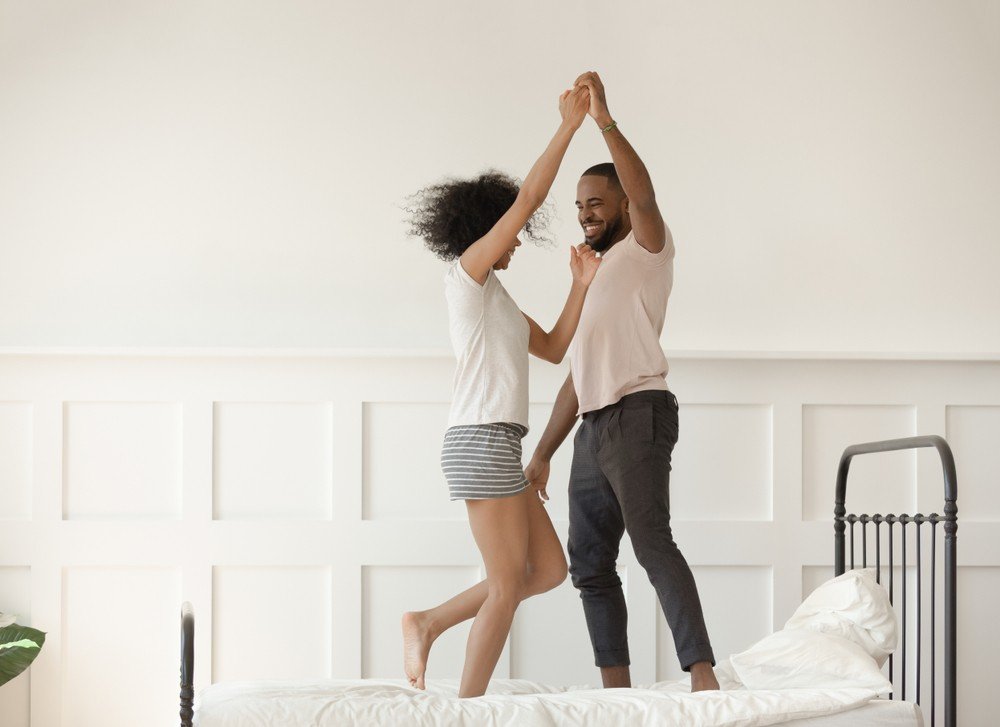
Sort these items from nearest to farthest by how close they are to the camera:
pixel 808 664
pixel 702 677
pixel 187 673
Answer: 1. pixel 187 673
2. pixel 808 664
3. pixel 702 677

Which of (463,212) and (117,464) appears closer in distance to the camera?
(463,212)

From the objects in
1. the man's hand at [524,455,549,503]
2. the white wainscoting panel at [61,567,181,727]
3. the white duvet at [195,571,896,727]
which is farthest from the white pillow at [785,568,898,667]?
the white wainscoting panel at [61,567,181,727]

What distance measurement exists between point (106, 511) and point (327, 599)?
2.25 ft

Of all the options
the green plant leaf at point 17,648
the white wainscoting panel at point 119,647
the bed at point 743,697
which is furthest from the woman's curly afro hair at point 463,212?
the green plant leaf at point 17,648

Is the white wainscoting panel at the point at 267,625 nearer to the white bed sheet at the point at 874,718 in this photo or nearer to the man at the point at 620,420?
the man at the point at 620,420

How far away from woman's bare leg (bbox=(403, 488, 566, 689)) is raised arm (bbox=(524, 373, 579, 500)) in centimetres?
29

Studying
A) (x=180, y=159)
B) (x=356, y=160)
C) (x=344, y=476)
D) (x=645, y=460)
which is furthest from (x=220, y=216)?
(x=645, y=460)

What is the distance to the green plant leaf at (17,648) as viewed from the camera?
2.71 metres

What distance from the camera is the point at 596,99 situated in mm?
2301

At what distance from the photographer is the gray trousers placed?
A: 86.0 inches

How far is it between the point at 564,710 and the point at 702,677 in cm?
36

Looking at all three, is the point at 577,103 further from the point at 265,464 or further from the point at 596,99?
the point at 265,464

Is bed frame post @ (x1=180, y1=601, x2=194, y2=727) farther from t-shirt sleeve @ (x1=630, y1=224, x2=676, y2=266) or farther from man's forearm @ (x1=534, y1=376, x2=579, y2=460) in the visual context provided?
t-shirt sleeve @ (x1=630, y1=224, x2=676, y2=266)

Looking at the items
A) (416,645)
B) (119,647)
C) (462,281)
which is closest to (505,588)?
(416,645)
